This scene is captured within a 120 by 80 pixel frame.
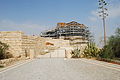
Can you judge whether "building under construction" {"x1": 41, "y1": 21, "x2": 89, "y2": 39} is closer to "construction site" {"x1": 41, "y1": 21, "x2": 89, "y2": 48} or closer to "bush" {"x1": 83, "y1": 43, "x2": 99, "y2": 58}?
"construction site" {"x1": 41, "y1": 21, "x2": 89, "y2": 48}

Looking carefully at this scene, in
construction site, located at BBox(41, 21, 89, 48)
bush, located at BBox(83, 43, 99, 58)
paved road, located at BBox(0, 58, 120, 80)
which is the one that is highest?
construction site, located at BBox(41, 21, 89, 48)

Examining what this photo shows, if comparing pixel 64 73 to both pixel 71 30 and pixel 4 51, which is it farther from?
pixel 71 30

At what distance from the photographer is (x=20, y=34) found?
91.2ft

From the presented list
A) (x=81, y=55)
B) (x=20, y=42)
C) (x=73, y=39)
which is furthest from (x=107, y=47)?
(x=73, y=39)

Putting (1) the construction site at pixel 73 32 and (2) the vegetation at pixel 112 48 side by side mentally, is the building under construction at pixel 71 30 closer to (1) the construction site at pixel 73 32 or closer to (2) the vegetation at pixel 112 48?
(1) the construction site at pixel 73 32

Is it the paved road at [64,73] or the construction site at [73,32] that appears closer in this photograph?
the paved road at [64,73]

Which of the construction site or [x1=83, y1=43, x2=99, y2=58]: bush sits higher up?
the construction site

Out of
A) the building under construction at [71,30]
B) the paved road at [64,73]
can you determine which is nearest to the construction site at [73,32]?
the building under construction at [71,30]

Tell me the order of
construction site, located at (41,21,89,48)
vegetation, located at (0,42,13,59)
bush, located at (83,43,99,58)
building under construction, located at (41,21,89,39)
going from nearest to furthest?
vegetation, located at (0,42,13,59) < bush, located at (83,43,99,58) < construction site, located at (41,21,89,48) < building under construction, located at (41,21,89,39)

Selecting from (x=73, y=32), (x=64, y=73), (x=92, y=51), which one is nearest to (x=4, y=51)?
(x=92, y=51)

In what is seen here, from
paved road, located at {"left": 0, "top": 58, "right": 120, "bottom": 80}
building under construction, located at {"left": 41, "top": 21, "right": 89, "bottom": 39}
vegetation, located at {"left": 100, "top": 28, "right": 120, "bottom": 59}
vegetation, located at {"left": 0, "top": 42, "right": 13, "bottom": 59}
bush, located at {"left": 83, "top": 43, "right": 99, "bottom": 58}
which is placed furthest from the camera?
building under construction, located at {"left": 41, "top": 21, "right": 89, "bottom": 39}

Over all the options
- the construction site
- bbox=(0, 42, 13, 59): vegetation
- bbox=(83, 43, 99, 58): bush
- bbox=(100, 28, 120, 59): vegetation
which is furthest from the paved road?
the construction site

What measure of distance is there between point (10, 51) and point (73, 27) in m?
82.2

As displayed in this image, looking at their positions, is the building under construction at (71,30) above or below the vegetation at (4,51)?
above
